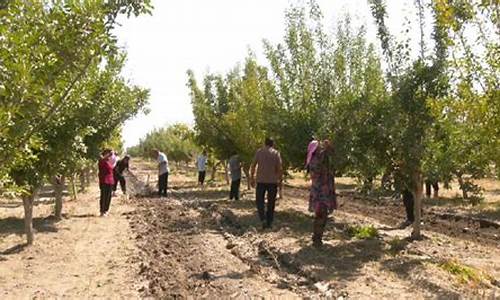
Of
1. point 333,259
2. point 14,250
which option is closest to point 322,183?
point 333,259

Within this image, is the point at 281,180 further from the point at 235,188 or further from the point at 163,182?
the point at 163,182

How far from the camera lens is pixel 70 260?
385 inches

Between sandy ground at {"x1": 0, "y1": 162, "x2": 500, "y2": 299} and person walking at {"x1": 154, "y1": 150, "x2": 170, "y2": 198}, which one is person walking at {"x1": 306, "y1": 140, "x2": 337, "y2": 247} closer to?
sandy ground at {"x1": 0, "y1": 162, "x2": 500, "y2": 299}

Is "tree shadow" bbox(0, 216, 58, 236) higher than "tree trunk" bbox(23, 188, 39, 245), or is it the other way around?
"tree trunk" bbox(23, 188, 39, 245)

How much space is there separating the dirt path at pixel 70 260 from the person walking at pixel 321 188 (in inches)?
127

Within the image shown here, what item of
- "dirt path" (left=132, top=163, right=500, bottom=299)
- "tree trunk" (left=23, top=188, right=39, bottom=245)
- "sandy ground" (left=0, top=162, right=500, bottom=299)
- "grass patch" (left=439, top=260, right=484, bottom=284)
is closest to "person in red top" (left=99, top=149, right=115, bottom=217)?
"sandy ground" (left=0, top=162, right=500, bottom=299)

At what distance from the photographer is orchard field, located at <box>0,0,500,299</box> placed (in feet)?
16.1

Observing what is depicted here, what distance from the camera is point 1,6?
15.6 feet

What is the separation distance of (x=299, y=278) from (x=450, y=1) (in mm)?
4552

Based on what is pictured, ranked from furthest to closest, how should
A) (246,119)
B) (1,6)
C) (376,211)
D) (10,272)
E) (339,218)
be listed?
(246,119), (376,211), (339,218), (10,272), (1,6)

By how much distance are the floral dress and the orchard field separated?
0.14 metres

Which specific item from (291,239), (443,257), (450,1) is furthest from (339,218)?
(450,1)

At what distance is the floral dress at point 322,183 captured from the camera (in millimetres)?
9758

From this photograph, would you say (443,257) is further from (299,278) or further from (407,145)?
(299,278)
